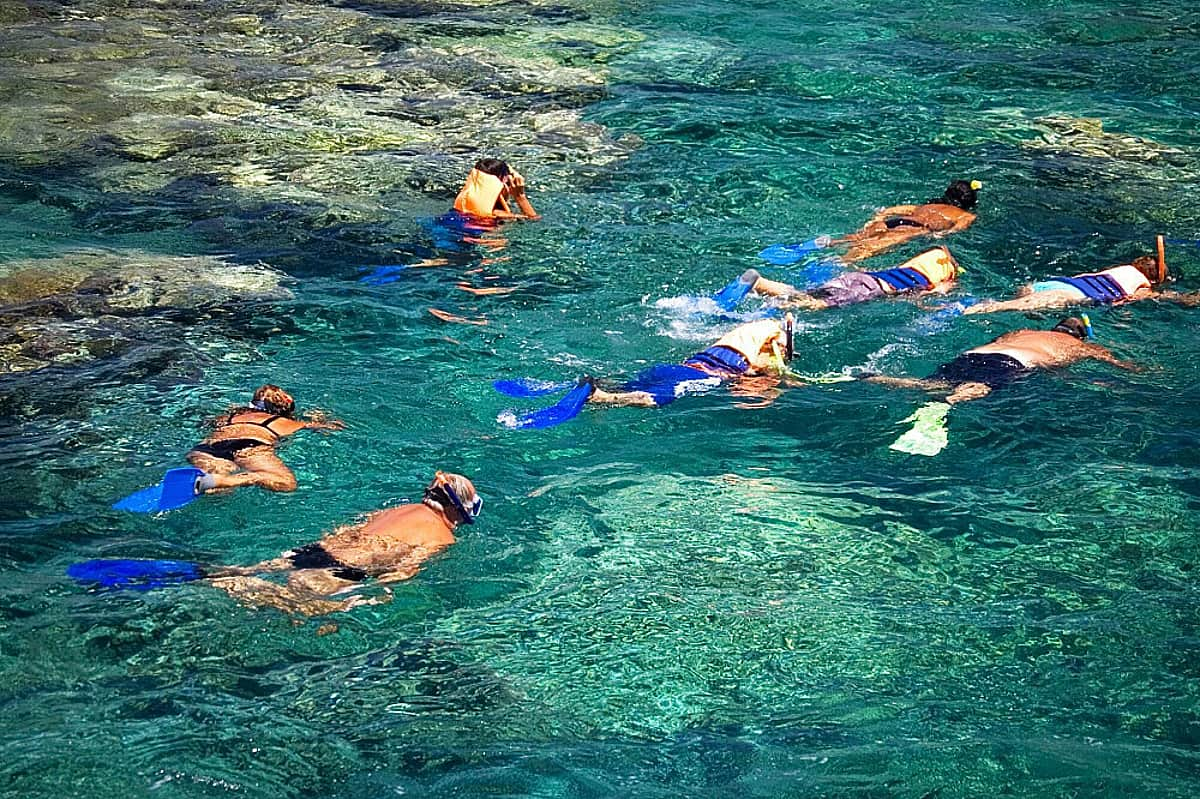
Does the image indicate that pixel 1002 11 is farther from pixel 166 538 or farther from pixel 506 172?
pixel 166 538

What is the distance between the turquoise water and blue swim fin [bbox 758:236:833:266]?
305 millimetres

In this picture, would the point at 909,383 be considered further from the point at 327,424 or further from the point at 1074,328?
the point at 327,424

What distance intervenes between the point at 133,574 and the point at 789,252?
204 inches

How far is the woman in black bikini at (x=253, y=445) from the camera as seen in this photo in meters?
5.97

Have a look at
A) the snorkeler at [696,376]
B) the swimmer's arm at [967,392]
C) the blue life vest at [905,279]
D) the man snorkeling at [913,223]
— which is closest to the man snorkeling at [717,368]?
the snorkeler at [696,376]

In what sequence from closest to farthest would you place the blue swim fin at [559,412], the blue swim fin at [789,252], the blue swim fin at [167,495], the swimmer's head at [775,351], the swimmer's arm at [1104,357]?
the blue swim fin at [167,495]
the blue swim fin at [559,412]
the swimmer's head at [775,351]
the swimmer's arm at [1104,357]
the blue swim fin at [789,252]

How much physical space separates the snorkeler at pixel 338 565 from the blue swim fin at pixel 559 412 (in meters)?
1.07

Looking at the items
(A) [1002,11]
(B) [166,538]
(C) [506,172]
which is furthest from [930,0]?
(B) [166,538]

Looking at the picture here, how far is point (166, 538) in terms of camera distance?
5.62 m

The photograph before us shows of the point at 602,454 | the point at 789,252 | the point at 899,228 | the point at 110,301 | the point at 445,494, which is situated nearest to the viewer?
the point at 445,494

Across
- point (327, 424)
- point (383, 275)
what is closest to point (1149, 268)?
point (383, 275)

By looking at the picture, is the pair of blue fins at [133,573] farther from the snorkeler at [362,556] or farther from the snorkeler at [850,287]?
the snorkeler at [850,287]

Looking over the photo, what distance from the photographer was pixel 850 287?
8.02 meters

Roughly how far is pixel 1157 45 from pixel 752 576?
1053cm
